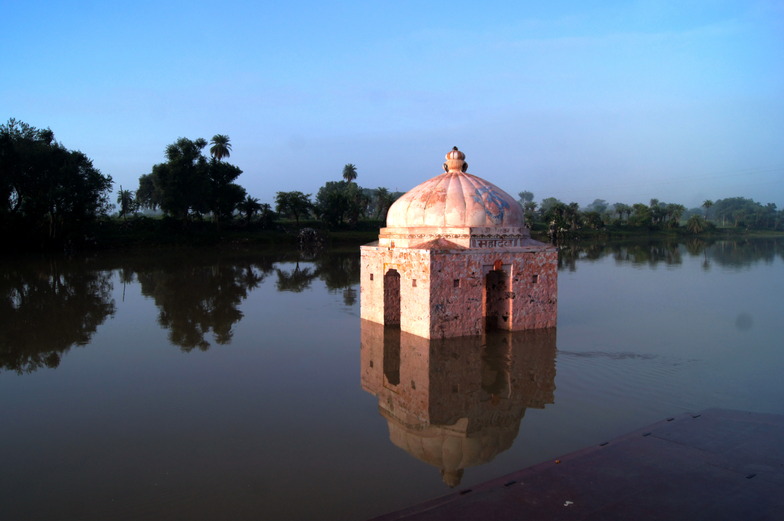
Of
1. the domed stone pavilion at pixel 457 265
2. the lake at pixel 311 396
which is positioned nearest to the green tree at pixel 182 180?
the lake at pixel 311 396

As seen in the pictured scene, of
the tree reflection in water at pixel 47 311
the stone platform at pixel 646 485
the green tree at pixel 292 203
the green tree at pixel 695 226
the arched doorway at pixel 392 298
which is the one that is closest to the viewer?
the stone platform at pixel 646 485

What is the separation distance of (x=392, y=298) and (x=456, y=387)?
4669mm

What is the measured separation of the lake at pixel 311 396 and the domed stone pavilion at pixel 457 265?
0.58m

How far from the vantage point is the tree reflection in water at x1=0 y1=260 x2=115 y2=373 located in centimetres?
1114

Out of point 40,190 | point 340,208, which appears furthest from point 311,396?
point 340,208

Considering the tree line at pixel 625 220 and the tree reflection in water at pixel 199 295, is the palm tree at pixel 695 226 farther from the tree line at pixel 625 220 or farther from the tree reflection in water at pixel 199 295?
the tree reflection in water at pixel 199 295

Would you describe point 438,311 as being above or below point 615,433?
above

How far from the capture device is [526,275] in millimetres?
12086

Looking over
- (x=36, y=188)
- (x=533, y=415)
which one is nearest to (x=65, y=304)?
(x=533, y=415)

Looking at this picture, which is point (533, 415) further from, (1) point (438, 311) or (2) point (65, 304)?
(2) point (65, 304)

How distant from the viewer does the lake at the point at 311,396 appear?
5.73 metres

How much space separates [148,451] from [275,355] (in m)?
4.54

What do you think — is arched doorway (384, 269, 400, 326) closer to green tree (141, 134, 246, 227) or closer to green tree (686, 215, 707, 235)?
green tree (141, 134, 246, 227)

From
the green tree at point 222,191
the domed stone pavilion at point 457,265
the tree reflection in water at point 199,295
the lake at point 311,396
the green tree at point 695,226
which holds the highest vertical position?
the green tree at point 222,191
